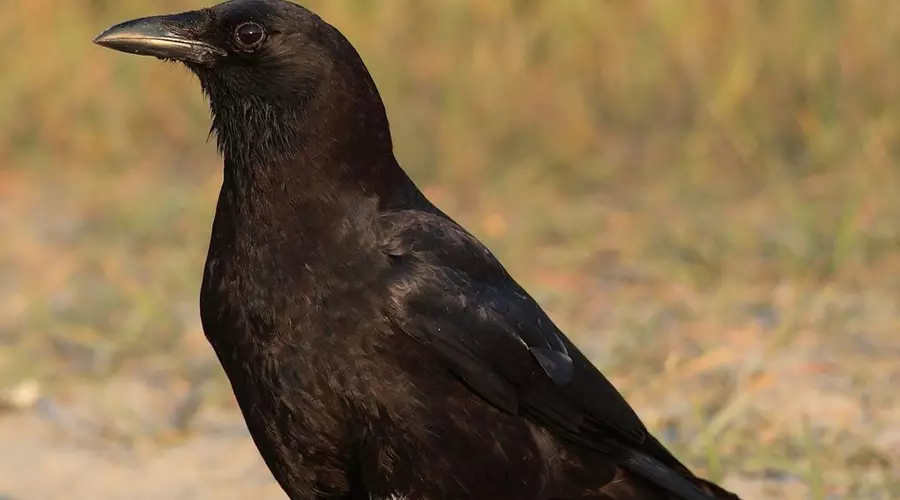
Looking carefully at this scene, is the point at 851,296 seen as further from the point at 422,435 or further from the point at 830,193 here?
the point at 422,435

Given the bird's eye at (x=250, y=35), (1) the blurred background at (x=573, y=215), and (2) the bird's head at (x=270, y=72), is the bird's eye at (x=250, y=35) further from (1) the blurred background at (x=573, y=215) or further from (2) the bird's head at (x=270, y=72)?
(1) the blurred background at (x=573, y=215)

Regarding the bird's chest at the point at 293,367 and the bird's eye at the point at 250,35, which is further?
the bird's eye at the point at 250,35

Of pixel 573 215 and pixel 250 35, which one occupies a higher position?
pixel 573 215

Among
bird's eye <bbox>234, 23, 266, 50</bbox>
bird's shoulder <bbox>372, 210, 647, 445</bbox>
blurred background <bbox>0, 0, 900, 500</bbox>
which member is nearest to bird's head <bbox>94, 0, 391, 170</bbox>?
bird's eye <bbox>234, 23, 266, 50</bbox>

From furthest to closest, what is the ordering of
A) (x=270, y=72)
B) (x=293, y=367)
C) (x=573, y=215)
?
1. (x=573, y=215)
2. (x=270, y=72)
3. (x=293, y=367)

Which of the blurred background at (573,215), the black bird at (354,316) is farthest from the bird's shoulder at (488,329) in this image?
the blurred background at (573,215)

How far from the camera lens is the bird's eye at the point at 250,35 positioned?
3.72 meters

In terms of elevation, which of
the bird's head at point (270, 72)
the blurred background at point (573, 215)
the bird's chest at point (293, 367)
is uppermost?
the blurred background at point (573, 215)

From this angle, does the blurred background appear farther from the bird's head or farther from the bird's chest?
the bird's head

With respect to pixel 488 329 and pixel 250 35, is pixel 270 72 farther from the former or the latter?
pixel 488 329

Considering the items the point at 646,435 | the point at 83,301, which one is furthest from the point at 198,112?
the point at 646,435

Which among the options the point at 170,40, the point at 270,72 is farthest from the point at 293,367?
the point at 170,40

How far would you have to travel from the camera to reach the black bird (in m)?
3.48

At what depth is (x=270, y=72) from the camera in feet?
12.2
